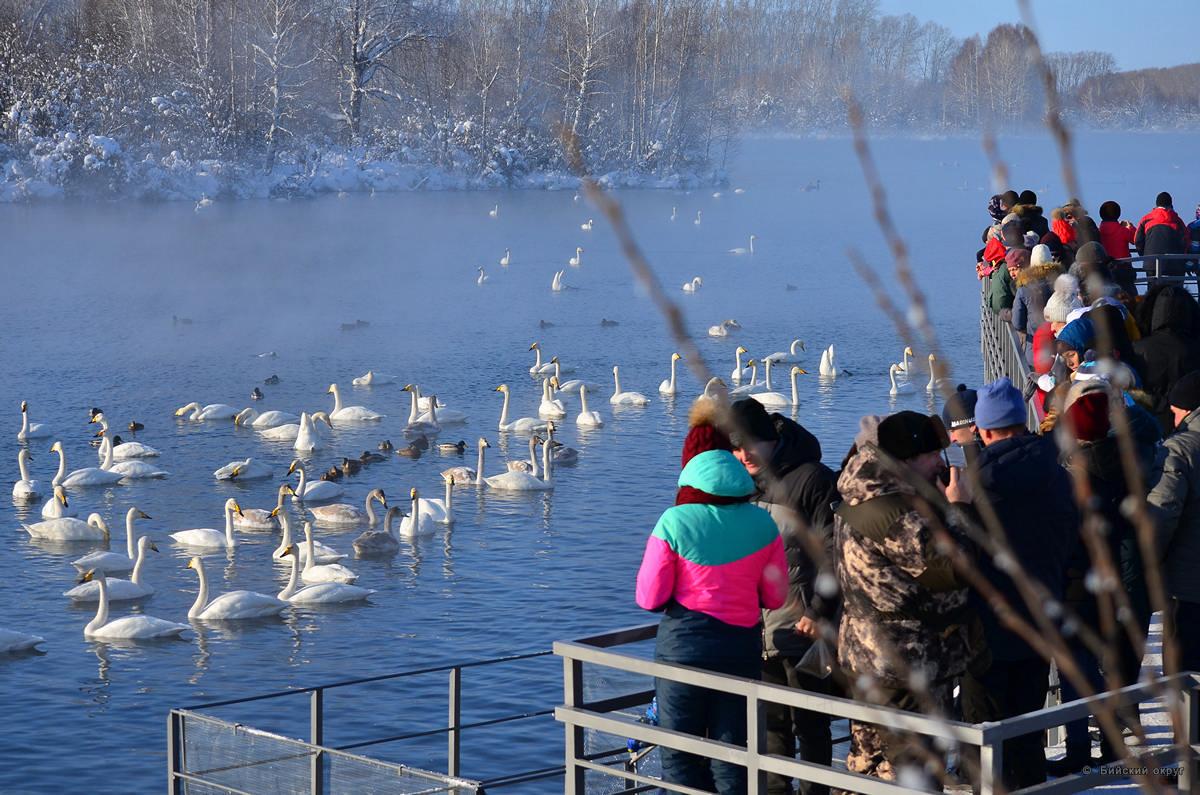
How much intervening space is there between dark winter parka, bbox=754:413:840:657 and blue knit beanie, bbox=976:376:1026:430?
537 millimetres

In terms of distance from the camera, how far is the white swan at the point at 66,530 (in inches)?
747

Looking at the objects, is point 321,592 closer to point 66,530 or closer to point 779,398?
point 66,530

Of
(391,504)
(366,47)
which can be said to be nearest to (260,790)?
(391,504)

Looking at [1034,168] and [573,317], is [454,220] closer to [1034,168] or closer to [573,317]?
[573,317]

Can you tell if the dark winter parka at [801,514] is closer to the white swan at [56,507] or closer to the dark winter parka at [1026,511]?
the dark winter parka at [1026,511]

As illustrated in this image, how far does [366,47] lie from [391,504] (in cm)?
6002

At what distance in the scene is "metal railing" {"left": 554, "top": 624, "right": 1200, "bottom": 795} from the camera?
3.82 meters

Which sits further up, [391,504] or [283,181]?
[283,181]

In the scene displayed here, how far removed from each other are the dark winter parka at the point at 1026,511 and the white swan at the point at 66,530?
1586 cm

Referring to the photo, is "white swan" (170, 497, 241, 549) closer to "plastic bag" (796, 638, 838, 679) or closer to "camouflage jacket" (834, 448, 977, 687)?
"plastic bag" (796, 638, 838, 679)

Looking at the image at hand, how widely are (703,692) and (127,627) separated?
443 inches

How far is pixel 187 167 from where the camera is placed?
70.2m

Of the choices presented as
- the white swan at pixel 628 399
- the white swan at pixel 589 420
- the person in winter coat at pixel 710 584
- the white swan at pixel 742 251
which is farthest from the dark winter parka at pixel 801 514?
the white swan at pixel 742 251

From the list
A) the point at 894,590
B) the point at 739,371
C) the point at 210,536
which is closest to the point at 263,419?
the point at 210,536
